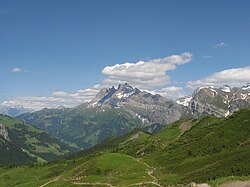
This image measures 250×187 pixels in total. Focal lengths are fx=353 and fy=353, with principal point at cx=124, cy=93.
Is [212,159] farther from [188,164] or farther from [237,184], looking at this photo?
[237,184]

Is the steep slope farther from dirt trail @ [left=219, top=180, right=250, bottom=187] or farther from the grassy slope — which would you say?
dirt trail @ [left=219, top=180, right=250, bottom=187]

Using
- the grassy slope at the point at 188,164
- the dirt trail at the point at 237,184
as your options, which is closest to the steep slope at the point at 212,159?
the grassy slope at the point at 188,164

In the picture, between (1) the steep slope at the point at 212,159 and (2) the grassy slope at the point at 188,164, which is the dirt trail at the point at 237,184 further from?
(2) the grassy slope at the point at 188,164

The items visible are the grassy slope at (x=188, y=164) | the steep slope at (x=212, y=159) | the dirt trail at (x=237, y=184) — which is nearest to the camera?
the dirt trail at (x=237, y=184)

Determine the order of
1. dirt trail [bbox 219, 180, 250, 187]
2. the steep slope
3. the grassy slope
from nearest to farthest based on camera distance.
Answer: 1. dirt trail [bbox 219, 180, 250, 187]
2. the steep slope
3. the grassy slope

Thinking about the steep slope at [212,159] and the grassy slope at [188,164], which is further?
the grassy slope at [188,164]

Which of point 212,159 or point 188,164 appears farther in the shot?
point 188,164

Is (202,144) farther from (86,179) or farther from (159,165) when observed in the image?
(86,179)

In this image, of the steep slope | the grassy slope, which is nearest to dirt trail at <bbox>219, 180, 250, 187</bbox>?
the steep slope

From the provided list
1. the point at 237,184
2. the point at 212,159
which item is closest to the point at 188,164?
the point at 212,159

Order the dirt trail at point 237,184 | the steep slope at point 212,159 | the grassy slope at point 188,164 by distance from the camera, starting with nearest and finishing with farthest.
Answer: the dirt trail at point 237,184 → the steep slope at point 212,159 → the grassy slope at point 188,164

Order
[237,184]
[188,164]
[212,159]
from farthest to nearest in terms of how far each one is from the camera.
→ [188,164], [212,159], [237,184]

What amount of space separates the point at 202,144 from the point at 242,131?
57.9 feet

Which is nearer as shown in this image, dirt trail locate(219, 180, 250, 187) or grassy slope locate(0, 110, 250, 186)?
dirt trail locate(219, 180, 250, 187)
